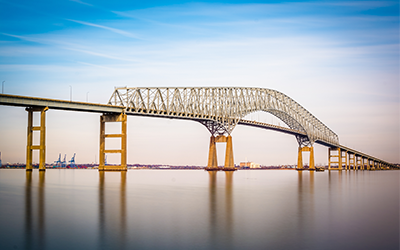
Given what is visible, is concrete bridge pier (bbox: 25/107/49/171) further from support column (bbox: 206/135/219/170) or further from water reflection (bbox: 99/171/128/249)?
support column (bbox: 206/135/219/170)

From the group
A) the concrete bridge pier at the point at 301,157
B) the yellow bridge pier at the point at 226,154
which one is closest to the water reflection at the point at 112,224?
the yellow bridge pier at the point at 226,154

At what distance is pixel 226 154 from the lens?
9506cm

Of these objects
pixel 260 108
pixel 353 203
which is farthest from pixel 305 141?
pixel 353 203

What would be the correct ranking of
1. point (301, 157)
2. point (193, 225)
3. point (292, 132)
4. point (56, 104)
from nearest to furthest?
point (193, 225), point (56, 104), point (292, 132), point (301, 157)

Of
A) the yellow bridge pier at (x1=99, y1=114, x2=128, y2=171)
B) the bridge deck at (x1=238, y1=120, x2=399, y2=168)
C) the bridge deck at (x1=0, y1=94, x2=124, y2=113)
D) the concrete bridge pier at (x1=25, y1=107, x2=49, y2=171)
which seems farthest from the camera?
the bridge deck at (x1=238, y1=120, x2=399, y2=168)

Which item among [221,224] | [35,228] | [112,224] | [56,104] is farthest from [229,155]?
[35,228]

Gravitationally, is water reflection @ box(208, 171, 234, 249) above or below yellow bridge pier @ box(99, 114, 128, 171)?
below

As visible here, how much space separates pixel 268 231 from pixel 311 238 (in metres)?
1.71

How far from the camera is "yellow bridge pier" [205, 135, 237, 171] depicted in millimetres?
94394

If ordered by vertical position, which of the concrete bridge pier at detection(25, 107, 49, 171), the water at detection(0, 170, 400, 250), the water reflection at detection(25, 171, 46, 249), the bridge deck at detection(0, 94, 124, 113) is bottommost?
the water at detection(0, 170, 400, 250)

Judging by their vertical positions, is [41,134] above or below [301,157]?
above

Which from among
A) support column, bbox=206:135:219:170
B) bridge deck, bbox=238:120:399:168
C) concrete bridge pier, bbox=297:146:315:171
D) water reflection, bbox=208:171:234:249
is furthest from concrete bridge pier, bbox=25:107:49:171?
concrete bridge pier, bbox=297:146:315:171

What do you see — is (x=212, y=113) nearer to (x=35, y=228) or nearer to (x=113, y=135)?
(x=113, y=135)

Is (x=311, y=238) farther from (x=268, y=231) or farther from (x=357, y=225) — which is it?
(x=357, y=225)
